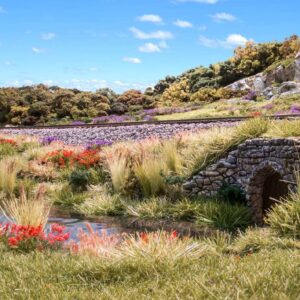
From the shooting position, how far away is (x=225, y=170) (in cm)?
1294

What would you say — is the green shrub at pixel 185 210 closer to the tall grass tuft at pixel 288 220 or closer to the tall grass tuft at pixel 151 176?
the tall grass tuft at pixel 151 176

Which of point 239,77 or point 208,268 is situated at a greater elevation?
point 239,77

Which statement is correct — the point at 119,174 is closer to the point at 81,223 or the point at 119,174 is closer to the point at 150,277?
the point at 81,223

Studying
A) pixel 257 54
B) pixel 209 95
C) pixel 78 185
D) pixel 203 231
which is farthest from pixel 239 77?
pixel 203 231

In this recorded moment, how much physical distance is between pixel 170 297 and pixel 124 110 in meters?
40.8

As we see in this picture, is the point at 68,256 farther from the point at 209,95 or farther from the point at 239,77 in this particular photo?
the point at 239,77

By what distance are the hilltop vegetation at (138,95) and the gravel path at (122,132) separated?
50.2ft

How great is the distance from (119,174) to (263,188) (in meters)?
4.00

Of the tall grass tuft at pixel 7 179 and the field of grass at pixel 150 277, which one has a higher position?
the field of grass at pixel 150 277

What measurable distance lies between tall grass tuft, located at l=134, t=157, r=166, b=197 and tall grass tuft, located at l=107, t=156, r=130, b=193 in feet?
1.22

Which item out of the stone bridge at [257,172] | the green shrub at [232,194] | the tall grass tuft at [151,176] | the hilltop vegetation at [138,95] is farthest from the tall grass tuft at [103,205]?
the hilltop vegetation at [138,95]

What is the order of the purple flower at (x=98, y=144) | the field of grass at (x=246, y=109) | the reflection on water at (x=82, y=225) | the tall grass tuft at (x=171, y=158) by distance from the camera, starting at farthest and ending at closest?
the field of grass at (x=246, y=109), the purple flower at (x=98, y=144), the tall grass tuft at (x=171, y=158), the reflection on water at (x=82, y=225)

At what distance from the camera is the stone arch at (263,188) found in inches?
468

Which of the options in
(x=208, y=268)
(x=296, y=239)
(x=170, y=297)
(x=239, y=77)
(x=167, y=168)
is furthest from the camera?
(x=239, y=77)
